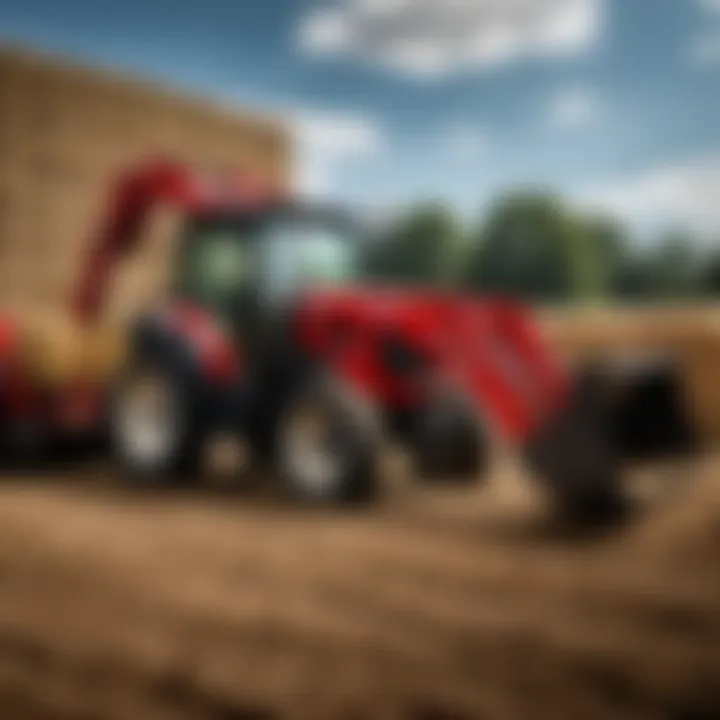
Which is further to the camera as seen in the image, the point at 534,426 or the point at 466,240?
the point at 534,426

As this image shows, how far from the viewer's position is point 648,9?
180cm

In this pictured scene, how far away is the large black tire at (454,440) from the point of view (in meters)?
2.59

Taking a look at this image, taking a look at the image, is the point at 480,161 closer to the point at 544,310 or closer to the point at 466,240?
the point at 466,240

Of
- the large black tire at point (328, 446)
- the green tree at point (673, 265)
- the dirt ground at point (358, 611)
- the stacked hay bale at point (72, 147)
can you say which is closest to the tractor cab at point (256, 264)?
the large black tire at point (328, 446)

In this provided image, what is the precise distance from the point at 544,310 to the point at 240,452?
1.20m

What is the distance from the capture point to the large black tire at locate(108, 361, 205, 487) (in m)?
2.88

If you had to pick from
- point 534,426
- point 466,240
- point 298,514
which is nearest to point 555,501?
point 534,426

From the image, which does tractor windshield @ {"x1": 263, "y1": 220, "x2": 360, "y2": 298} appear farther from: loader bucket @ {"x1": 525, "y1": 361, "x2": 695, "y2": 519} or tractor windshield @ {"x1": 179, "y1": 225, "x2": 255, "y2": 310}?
loader bucket @ {"x1": 525, "y1": 361, "x2": 695, "y2": 519}

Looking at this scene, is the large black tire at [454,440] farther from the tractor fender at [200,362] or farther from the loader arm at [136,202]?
the loader arm at [136,202]

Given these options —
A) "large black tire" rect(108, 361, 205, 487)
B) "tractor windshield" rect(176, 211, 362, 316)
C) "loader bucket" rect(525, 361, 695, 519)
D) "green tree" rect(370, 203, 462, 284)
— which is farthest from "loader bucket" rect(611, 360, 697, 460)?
"large black tire" rect(108, 361, 205, 487)

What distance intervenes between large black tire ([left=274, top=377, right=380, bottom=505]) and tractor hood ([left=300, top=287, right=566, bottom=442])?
80 millimetres

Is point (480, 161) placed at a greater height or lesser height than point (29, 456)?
greater

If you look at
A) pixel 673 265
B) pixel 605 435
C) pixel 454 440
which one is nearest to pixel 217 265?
pixel 454 440

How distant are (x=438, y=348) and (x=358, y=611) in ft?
2.66
